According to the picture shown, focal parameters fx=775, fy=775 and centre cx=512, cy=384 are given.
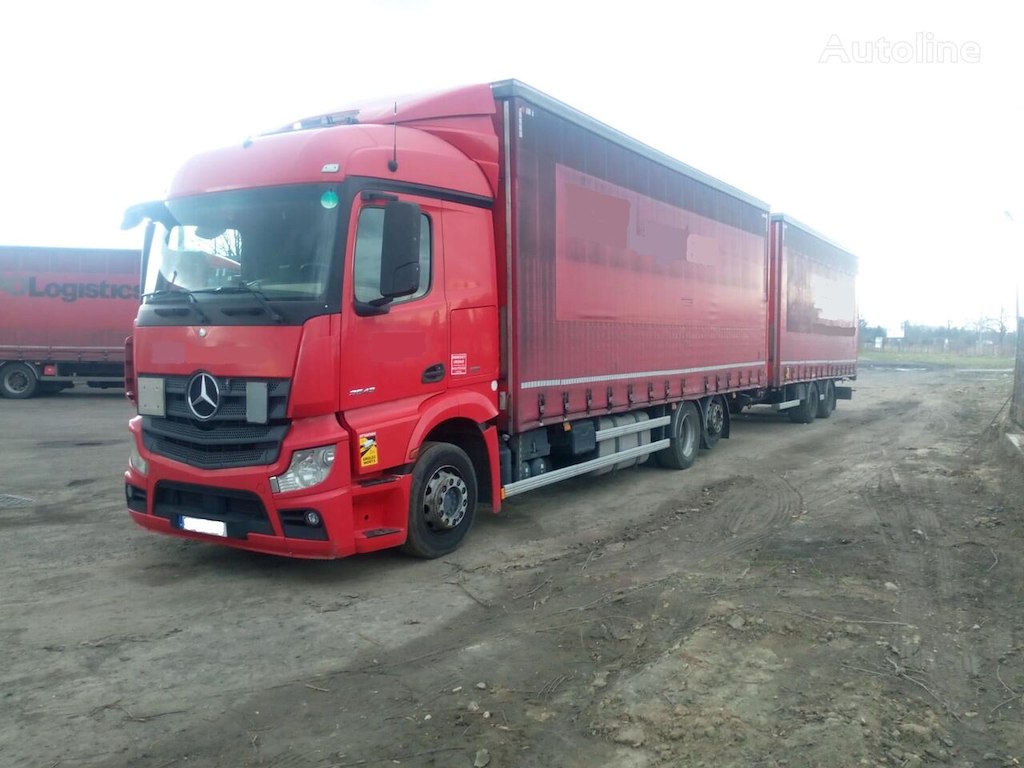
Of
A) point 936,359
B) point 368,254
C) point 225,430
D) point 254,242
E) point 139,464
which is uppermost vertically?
point 254,242

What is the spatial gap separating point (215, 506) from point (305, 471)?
0.87m

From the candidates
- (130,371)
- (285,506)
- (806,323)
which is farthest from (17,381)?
(806,323)

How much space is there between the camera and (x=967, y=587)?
5.79 m

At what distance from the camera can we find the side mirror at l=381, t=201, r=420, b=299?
5.63m

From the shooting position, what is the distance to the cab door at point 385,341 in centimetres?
559

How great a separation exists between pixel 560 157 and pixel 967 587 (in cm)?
517

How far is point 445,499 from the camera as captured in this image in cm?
646

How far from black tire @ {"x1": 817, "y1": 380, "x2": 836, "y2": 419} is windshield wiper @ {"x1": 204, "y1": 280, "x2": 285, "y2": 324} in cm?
1575

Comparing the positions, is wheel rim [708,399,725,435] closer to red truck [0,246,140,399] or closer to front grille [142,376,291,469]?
front grille [142,376,291,469]

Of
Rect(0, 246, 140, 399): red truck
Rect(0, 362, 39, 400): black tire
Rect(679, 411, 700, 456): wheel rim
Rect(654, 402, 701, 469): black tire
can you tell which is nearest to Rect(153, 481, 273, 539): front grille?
Rect(654, 402, 701, 469): black tire

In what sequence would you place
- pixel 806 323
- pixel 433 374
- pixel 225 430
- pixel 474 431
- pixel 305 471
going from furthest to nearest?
pixel 806 323, pixel 474 431, pixel 433 374, pixel 225 430, pixel 305 471

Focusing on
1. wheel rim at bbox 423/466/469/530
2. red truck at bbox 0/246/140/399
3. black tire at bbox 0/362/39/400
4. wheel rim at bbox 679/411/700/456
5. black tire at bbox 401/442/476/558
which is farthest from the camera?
black tire at bbox 0/362/39/400

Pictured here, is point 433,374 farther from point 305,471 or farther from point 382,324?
point 305,471

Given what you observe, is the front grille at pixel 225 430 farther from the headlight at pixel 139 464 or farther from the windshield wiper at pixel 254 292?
the windshield wiper at pixel 254 292
